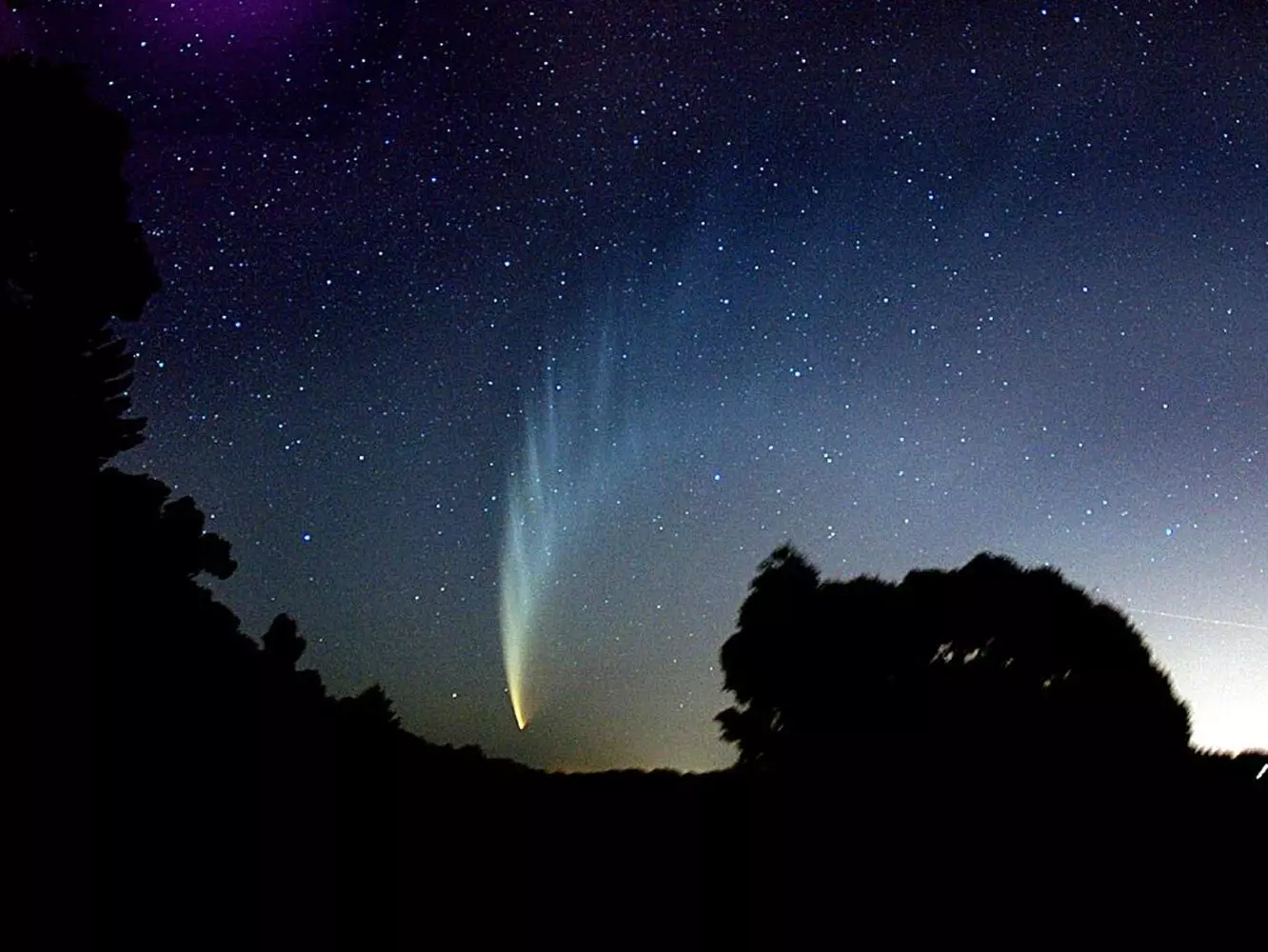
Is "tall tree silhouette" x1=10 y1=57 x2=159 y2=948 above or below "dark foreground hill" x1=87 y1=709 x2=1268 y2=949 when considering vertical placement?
above

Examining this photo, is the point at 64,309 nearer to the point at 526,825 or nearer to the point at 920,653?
the point at 526,825

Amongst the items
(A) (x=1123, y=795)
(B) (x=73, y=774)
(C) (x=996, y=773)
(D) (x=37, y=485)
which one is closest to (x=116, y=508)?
(D) (x=37, y=485)

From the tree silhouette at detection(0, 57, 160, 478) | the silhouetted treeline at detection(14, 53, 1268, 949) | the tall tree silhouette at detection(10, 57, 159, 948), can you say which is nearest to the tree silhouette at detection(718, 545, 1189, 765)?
the silhouetted treeline at detection(14, 53, 1268, 949)

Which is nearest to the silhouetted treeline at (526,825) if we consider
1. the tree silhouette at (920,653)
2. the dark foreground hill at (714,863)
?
the dark foreground hill at (714,863)

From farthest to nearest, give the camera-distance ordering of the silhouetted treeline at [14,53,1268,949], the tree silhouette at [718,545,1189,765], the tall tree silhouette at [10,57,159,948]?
the tree silhouette at [718,545,1189,765] → the tall tree silhouette at [10,57,159,948] → the silhouetted treeline at [14,53,1268,949]

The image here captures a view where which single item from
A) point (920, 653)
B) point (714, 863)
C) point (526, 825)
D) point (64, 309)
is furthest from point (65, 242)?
point (920, 653)

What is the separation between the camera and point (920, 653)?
68.1 feet

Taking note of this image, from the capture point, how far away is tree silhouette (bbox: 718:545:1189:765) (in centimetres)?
1998

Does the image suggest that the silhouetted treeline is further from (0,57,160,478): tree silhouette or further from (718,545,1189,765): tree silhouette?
(718,545,1189,765): tree silhouette

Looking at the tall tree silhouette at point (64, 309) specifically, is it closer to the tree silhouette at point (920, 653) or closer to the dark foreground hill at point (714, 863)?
the dark foreground hill at point (714, 863)

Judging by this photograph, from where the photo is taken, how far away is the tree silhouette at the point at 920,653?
20.0 m

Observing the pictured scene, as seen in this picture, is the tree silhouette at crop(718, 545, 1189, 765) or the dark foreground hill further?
the tree silhouette at crop(718, 545, 1189, 765)

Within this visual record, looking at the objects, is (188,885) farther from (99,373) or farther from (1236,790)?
(99,373)

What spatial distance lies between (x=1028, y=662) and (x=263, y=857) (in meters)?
17.9
